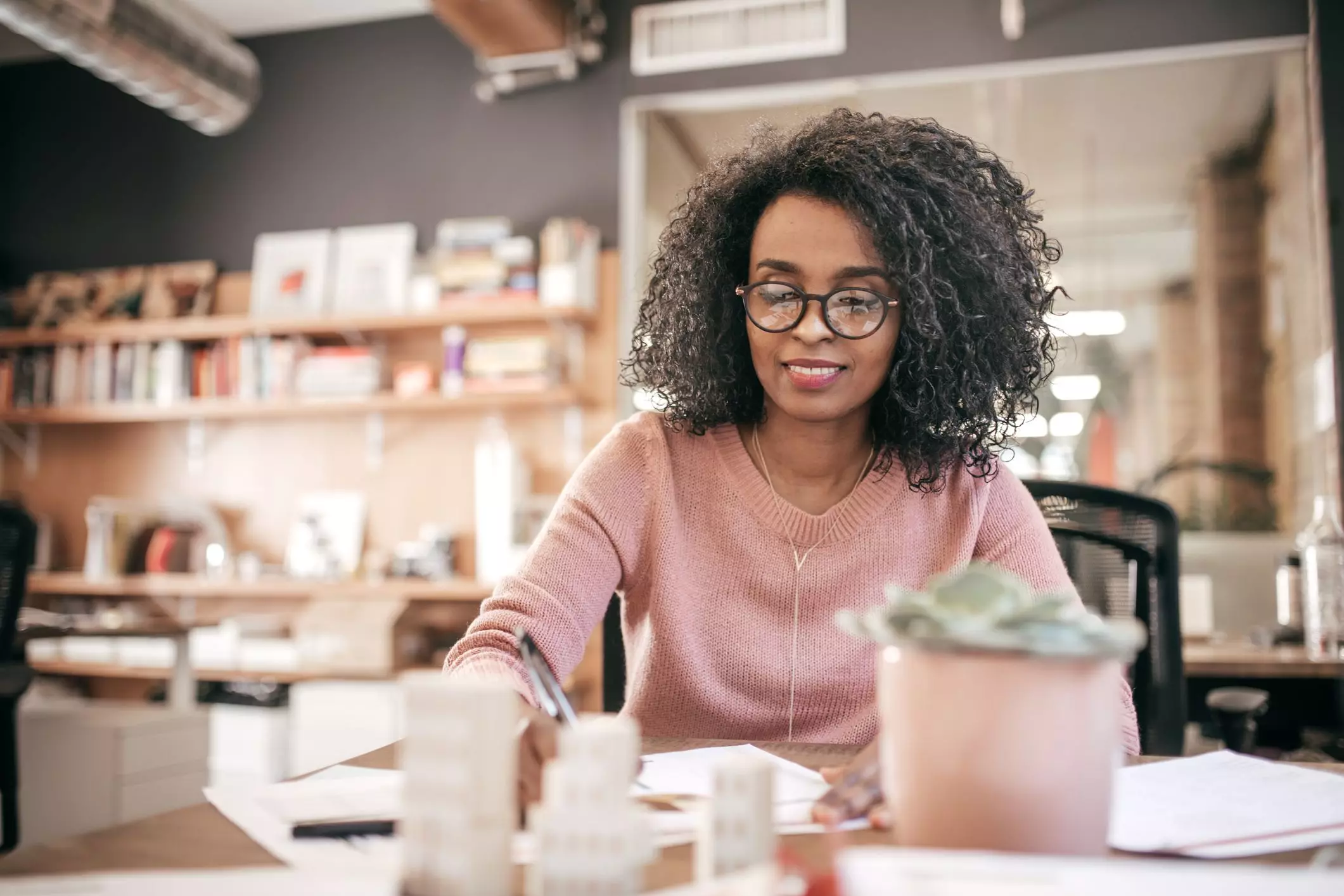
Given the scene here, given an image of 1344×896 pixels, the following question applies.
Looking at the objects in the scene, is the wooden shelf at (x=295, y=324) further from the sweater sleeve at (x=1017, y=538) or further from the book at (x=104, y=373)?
the sweater sleeve at (x=1017, y=538)

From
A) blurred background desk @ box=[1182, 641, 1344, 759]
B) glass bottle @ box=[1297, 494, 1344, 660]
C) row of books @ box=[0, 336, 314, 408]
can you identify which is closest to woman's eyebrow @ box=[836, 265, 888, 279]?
blurred background desk @ box=[1182, 641, 1344, 759]

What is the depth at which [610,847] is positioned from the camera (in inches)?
19.6

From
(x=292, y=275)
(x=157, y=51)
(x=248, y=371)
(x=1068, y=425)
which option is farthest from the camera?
(x=1068, y=425)

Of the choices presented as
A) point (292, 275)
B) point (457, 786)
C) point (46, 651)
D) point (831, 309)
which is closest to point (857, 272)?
point (831, 309)

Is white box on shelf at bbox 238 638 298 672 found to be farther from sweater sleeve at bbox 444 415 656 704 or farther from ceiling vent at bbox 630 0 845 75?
sweater sleeve at bbox 444 415 656 704

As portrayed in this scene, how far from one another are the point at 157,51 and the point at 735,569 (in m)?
3.31

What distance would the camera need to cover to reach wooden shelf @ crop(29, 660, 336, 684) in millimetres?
3893

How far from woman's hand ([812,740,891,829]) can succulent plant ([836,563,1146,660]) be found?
15cm

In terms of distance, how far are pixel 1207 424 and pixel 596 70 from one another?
4365mm

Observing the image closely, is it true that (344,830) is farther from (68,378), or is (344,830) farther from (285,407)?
(68,378)

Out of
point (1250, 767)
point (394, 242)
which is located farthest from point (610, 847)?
point (394, 242)

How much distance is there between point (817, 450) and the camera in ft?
4.67

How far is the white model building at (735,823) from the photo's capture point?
1.71 ft

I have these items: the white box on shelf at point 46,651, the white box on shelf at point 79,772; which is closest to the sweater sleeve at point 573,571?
the white box on shelf at point 79,772
